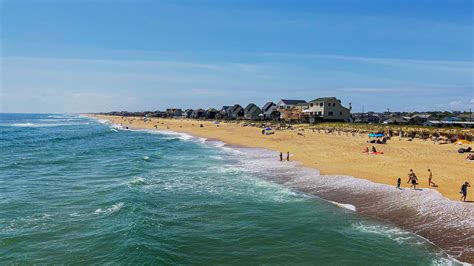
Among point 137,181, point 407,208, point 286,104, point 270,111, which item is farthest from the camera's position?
point 270,111

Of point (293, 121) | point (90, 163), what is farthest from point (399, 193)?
point (293, 121)

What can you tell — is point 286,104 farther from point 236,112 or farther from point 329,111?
point 236,112

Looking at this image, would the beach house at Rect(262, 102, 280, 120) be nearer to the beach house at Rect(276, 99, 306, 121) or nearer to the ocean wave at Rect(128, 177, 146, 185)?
the beach house at Rect(276, 99, 306, 121)

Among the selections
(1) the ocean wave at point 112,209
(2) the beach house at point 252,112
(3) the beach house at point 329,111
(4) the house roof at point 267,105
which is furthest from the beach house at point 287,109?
(1) the ocean wave at point 112,209

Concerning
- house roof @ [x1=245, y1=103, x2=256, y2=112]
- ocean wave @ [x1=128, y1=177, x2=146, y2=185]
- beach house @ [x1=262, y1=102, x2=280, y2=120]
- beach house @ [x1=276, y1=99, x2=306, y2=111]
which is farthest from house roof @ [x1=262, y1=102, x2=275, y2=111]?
ocean wave @ [x1=128, y1=177, x2=146, y2=185]

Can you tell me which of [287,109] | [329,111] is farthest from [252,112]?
[329,111]

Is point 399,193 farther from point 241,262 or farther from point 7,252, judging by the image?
point 7,252
